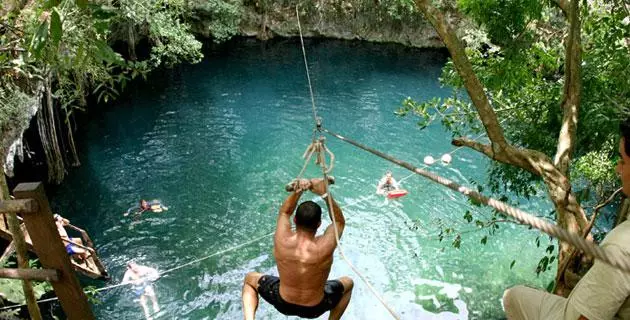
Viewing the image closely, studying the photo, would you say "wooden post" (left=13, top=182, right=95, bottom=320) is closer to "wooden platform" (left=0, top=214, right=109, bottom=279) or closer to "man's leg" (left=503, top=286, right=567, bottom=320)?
"man's leg" (left=503, top=286, right=567, bottom=320)

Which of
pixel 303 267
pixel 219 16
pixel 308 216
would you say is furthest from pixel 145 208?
pixel 219 16

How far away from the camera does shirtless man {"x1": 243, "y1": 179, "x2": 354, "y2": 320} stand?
322cm

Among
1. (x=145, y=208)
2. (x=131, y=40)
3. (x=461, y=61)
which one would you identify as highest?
(x=461, y=61)

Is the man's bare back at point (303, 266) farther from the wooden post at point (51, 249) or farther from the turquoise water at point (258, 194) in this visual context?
the turquoise water at point (258, 194)

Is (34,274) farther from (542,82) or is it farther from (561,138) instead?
(542,82)

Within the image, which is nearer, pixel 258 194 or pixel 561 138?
pixel 561 138

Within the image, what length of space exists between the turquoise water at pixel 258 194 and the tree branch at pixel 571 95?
5.21m

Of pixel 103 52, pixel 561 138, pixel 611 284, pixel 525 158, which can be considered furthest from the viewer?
pixel 561 138

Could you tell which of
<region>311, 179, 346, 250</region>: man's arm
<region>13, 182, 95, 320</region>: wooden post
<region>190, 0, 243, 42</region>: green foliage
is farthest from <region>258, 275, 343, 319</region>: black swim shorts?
<region>190, 0, 243, 42</region>: green foliage

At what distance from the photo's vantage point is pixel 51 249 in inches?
95.3

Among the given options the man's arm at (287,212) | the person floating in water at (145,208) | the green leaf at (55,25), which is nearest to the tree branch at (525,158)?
the man's arm at (287,212)

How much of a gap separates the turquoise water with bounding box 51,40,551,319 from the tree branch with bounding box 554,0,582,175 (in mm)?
5209

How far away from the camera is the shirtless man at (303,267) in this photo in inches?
127

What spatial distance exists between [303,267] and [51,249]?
1.51 meters
